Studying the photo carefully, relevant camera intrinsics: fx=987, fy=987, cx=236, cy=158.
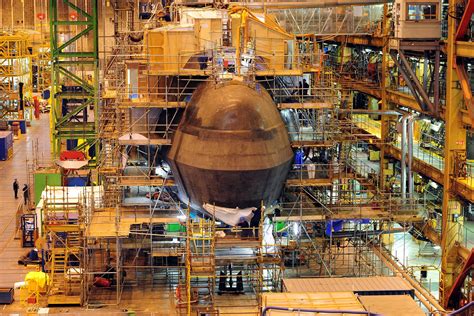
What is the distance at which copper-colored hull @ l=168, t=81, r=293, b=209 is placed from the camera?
3850 centimetres

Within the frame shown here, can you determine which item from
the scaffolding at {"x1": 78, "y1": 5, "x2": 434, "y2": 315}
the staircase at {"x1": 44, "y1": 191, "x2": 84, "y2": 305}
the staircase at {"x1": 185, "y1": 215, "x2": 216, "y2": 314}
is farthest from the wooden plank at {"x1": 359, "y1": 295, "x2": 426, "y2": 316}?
the staircase at {"x1": 44, "y1": 191, "x2": 84, "y2": 305}

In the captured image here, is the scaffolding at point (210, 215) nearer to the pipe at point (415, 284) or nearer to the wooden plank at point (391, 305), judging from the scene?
the pipe at point (415, 284)

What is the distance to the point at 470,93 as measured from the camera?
41.3 metres

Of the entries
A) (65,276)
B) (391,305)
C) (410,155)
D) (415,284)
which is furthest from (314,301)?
(410,155)

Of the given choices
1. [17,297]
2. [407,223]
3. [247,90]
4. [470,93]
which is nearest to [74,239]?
[17,297]

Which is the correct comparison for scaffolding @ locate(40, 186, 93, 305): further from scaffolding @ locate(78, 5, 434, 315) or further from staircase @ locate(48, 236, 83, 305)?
scaffolding @ locate(78, 5, 434, 315)

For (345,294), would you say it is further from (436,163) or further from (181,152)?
(436,163)

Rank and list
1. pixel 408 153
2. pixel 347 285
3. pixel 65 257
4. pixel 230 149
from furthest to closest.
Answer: pixel 408 153
pixel 65 257
pixel 230 149
pixel 347 285

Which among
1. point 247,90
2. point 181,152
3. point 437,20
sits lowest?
point 181,152

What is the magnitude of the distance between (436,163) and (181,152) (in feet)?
49.9

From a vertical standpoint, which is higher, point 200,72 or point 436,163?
point 200,72

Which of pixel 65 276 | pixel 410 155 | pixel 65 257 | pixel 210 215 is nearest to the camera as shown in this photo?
pixel 210 215

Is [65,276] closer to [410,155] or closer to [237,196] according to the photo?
[237,196]

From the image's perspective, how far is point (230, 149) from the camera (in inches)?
1513
